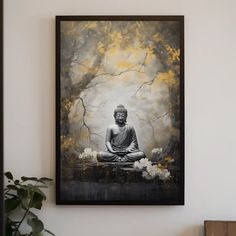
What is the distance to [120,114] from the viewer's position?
205 cm

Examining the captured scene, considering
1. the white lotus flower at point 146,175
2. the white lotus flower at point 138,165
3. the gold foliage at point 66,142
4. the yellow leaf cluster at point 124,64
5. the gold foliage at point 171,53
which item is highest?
the gold foliage at point 171,53

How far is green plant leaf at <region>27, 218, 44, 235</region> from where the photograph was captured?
189 centimetres

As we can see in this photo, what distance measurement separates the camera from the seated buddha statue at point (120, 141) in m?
2.04

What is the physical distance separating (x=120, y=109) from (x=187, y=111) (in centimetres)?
37

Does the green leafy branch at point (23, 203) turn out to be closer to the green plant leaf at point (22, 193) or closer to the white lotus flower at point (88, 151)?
the green plant leaf at point (22, 193)

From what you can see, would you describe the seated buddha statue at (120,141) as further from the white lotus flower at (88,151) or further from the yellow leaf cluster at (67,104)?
the yellow leaf cluster at (67,104)

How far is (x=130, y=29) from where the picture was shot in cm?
204

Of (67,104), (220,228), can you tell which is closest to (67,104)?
(67,104)

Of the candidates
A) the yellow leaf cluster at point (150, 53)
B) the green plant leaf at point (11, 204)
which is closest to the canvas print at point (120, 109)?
the yellow leaf cluster at point (150, 53)

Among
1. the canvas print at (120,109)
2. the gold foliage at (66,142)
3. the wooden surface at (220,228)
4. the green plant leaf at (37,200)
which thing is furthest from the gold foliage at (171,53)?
the green plant leaf at (37,200)

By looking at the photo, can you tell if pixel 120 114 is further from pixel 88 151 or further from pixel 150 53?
pixel 150 53

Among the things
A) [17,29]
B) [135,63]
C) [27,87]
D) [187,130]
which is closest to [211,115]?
[187,130]

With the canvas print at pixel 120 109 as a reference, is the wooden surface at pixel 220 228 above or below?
below

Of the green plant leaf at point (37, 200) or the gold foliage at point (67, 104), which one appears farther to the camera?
the gold foliage at point (67, 104)
